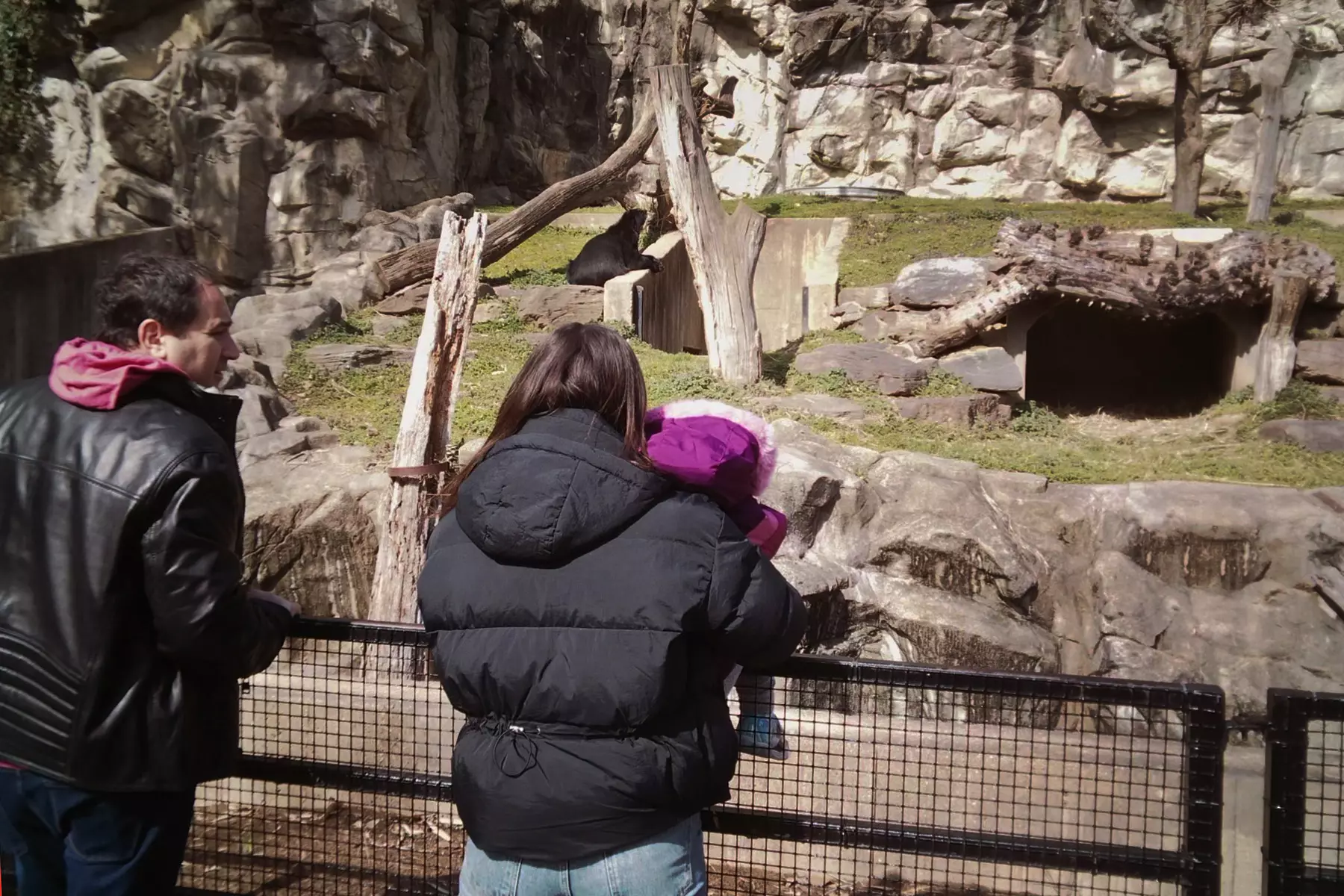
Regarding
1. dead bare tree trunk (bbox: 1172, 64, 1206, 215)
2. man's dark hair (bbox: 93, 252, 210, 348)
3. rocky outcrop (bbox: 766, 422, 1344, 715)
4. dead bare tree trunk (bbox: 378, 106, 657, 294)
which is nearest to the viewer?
man's dark hair (bbox: 93, 252, 210, 348)

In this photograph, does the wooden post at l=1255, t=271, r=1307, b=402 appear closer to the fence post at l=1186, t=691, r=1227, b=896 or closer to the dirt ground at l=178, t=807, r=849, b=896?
the dirt ground at l=178, t=807, r=849, b=896

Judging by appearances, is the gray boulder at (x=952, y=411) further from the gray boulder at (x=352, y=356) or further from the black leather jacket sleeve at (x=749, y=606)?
the black leather jacket sleeve at (x=749, y=606)

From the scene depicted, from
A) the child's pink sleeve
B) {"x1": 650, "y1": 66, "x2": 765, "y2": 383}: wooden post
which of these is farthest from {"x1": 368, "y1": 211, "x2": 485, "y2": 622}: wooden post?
{"x1": 650, "y1": 66, "x2": 765, "y2": 383}: wooden post

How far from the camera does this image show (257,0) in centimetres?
1503

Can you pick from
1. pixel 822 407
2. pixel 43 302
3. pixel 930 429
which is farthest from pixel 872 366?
pixel 43 302

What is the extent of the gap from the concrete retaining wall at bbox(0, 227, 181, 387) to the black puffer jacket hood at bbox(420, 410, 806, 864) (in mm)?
6571

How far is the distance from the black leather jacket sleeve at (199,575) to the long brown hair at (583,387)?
458mm

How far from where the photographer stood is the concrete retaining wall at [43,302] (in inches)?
295

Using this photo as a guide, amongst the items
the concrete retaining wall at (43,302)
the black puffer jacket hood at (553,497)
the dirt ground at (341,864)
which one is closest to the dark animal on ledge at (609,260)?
the concrete retaining wall at (43,302)

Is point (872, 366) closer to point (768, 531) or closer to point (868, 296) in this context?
point (868, 296)

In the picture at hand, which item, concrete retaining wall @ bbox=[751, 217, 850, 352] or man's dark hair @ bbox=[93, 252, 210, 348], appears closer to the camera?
man's dark hair @ bbox=[93, 252, 210, 348]

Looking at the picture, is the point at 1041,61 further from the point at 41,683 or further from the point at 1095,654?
the point at 41,683

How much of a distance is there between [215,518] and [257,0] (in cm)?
1528

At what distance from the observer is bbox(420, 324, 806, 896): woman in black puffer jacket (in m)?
1.77
